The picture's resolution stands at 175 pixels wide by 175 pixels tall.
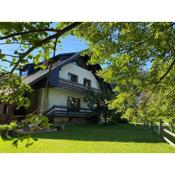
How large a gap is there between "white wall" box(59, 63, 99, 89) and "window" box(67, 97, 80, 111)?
821 mm

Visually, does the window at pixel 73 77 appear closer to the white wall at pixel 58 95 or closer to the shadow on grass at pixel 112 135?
the white wall at pixel 58 95

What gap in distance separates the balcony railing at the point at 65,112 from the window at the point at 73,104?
145 millimetres

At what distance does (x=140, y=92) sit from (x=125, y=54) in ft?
2.42

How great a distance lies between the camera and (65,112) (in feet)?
34.6

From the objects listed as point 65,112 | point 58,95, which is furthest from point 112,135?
point 58,95

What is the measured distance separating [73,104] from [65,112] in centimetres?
93


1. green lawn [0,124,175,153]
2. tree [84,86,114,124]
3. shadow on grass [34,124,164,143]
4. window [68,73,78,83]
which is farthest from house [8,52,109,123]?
green lawn [0,124,175,153]

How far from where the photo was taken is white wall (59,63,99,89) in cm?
1116

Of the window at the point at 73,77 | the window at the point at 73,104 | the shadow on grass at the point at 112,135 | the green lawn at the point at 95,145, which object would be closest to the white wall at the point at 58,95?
the window at the point at 73,104

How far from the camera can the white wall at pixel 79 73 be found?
11.2 metres

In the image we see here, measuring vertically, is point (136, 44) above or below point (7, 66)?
above
